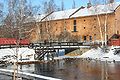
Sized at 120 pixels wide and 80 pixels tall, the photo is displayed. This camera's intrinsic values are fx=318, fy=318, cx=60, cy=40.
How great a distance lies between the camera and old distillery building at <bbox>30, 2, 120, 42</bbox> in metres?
67.9

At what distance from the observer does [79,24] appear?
7581 centimetres

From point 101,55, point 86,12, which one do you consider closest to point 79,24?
point 86,12

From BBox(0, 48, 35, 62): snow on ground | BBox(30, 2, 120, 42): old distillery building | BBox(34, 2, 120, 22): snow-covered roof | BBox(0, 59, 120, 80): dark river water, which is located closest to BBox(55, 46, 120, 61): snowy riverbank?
BBox(0, 48, 35, 62): snow on ground

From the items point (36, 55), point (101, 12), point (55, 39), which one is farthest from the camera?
point (55, 39)

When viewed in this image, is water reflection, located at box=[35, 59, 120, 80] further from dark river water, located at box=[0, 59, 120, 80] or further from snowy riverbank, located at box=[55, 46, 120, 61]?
snowy riverbank, located at box=[55, 46, 120, 61]

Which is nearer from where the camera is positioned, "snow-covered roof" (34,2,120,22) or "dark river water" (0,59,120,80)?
"dark river water" (0,59,120,80)

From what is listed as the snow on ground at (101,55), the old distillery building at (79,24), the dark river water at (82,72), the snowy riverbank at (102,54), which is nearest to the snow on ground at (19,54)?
the dark river water at (82,72)

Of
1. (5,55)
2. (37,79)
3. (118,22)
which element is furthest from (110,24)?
(37,79)

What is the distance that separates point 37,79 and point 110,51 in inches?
1013

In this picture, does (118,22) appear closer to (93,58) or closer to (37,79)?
(93,58)

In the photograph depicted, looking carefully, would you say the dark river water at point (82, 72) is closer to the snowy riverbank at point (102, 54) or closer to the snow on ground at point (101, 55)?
the snow on ground at point (101, 55)

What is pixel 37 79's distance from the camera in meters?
23.7

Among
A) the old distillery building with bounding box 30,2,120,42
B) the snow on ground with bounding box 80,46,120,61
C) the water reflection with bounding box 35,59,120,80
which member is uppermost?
the old distillery building with bounding box 30,2,120,42

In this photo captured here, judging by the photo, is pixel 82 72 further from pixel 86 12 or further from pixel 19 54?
pixel 86 12
